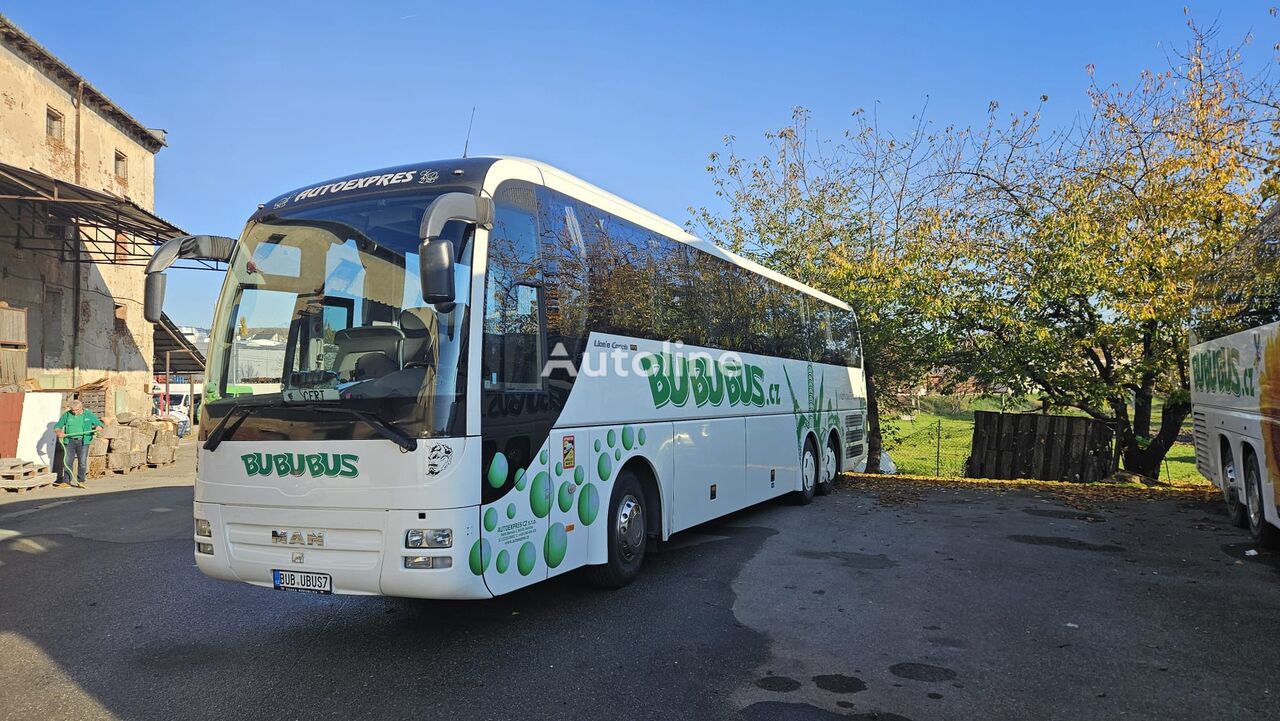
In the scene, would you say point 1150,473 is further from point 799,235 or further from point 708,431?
point 708,431

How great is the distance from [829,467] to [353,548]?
32.9 ft

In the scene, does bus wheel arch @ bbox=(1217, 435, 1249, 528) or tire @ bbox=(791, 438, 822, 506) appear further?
tire @ bbox=(791, 438, 822, 506)

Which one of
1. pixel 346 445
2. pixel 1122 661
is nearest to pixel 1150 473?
pixel 1122 661

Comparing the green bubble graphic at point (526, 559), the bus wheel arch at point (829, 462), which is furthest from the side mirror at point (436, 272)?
the bus wheel arch at point (829, 462)

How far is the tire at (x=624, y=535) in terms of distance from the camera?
6973 mm

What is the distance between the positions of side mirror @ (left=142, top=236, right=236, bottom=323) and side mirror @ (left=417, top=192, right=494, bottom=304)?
83.9 inches

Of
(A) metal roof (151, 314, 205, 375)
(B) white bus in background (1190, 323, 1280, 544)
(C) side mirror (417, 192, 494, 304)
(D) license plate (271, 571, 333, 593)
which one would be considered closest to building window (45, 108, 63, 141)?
(A) metal roof (151, 314, 205, 375)

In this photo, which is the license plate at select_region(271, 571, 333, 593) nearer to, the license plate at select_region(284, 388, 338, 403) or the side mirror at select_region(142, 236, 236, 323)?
the license plate at select_region(284, 388, 338, 403)

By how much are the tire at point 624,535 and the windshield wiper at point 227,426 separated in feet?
9.41

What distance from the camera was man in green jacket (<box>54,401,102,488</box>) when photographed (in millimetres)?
16500

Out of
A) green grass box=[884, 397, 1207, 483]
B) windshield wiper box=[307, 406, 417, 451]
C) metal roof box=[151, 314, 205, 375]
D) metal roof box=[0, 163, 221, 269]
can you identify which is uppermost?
metal roof box=[0, 163, 221, 269]

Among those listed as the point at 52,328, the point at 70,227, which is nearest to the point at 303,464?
the point at 52,328

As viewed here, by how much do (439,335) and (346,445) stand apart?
904mm

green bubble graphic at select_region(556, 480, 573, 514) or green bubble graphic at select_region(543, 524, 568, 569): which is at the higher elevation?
green bubble graphic at select_region(556, 480, 573, 514)
